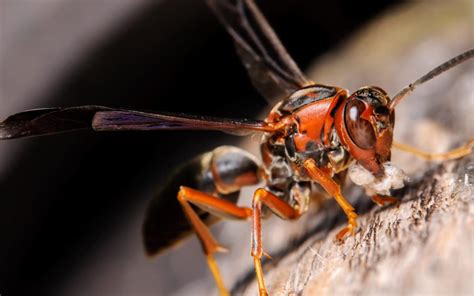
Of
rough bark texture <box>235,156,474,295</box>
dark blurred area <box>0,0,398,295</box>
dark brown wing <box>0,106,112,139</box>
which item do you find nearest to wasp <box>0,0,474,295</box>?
dark brown wing <box>0,106,112,139</box>

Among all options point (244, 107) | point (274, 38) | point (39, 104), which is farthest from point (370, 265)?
point (244, 107)

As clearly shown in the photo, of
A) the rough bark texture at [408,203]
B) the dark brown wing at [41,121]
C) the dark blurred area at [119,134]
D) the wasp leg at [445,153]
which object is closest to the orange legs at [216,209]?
the rough bark texture at [408,203]

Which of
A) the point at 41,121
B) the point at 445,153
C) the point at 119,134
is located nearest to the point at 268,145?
the point at 445,153

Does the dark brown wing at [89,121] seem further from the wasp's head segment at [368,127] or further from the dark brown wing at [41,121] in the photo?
the wasp's head segment at [368,127]

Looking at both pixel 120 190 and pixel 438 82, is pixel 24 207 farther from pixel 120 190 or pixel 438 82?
pixel 438 82

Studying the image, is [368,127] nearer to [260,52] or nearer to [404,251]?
[404,251]

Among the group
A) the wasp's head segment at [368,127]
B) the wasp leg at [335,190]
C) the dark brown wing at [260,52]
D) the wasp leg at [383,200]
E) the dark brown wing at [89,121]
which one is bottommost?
the wasp leg at [383,200]
